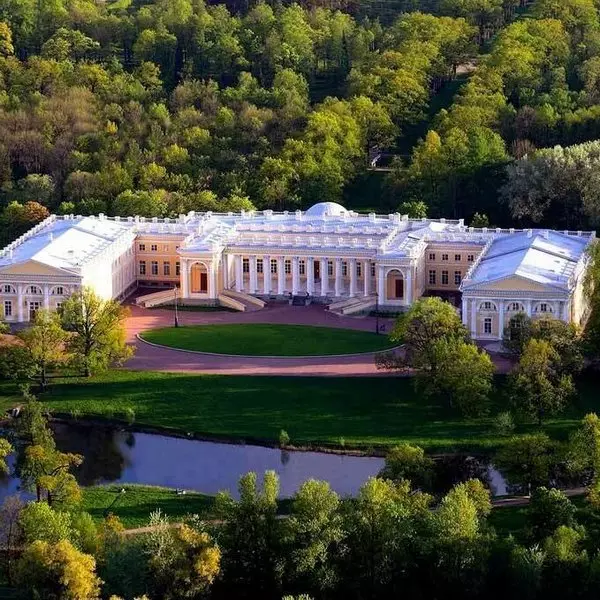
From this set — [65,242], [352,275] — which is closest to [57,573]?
[65,242]

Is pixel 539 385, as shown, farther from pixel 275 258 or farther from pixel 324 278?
pixel 275 258

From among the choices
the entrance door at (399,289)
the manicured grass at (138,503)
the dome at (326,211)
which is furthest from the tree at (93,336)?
the dome at (326,211)

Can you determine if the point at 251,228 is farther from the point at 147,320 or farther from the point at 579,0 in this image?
the point at 579,0

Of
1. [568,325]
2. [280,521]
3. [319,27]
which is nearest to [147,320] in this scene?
[568,325]

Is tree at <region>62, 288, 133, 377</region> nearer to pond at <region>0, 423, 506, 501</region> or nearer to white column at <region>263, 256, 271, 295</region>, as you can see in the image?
pond at <region>0, 423, 506, 501</region>

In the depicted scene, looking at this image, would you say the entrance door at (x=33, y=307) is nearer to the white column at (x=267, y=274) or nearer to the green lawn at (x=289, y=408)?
the green lawn at (x=289, y=408)

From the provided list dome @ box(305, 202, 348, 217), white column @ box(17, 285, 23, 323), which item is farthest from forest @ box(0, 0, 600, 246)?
white column @ box(17, 285, 23, 323)
